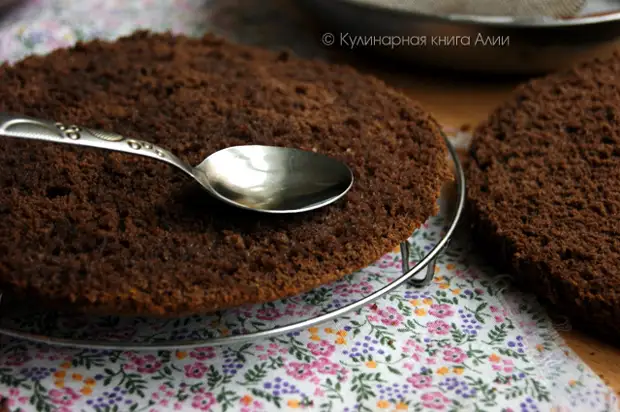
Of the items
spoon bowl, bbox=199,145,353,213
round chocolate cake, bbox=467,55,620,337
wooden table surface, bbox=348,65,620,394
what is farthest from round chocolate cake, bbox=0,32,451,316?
wooden table surface, bbox=348,65,620,394

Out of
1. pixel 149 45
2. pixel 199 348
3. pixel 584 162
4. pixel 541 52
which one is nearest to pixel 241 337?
pixel 199 348

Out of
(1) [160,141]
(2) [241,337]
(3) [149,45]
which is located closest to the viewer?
(2) [241,337]

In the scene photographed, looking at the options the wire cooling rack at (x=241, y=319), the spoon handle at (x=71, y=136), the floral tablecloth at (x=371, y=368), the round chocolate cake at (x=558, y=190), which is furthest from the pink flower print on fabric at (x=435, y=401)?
the spoon handle at (x=71, y=136)

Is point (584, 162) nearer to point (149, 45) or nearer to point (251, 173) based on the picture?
point (251, 173)

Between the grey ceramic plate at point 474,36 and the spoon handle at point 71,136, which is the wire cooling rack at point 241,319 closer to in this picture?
the spoon handle at point 71,136

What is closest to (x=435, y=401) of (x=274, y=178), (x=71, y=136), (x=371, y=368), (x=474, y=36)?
(x=371, y=368)
